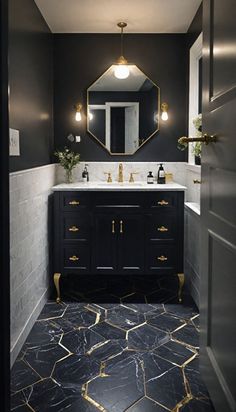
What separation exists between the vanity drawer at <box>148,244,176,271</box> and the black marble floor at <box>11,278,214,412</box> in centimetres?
28

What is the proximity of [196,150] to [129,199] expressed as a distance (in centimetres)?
63

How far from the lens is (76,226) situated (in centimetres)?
331

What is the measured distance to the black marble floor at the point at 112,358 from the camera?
193 centimetres

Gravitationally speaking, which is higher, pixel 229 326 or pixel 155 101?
pixel 155 101

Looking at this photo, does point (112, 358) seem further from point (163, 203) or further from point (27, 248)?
point (163, 203)

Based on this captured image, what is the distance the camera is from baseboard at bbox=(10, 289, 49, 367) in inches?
91.3

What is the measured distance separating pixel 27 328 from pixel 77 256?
2.66 ft

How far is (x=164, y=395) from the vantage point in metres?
1.98

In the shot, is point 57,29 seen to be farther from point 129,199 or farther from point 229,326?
point 229,326

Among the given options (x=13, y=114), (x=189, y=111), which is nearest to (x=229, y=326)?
(x=13, y=114)

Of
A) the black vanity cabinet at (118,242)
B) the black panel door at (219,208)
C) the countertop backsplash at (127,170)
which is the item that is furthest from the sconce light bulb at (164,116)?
the black panel door at (219,208)
